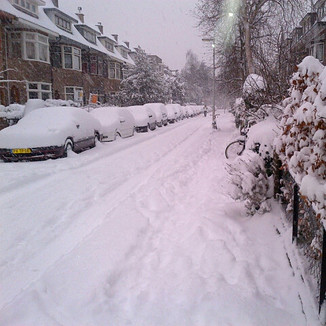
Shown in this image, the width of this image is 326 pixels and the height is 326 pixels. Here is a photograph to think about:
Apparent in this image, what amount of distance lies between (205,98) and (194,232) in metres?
92.6

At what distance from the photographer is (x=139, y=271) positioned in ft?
11.5

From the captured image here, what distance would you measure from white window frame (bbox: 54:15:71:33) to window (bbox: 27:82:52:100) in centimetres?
725

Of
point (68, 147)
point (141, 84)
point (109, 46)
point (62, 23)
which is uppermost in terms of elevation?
point (109, 46)

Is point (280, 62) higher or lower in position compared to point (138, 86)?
lower

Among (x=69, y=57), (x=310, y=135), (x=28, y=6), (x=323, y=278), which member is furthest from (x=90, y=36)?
(x=323, y=278)

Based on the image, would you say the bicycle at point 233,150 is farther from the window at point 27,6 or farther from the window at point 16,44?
the window at point 27,6

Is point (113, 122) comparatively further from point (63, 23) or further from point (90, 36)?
point (90, 36)

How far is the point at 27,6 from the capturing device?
25.9m

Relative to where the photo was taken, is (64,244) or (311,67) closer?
(311,67)

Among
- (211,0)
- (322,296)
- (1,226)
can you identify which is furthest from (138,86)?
(322,296)

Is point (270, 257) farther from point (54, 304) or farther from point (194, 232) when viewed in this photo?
point (54, 304)

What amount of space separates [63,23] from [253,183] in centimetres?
3232

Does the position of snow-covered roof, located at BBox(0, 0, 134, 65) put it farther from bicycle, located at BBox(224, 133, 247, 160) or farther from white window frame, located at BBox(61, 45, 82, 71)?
bicycle, located at BBox(224, 133, 247, 160)

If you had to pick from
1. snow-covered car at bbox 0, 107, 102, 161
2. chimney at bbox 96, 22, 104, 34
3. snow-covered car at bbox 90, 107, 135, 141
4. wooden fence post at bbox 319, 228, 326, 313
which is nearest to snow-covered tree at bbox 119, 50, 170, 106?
chimney at bbox 96, 22, 104, 34
